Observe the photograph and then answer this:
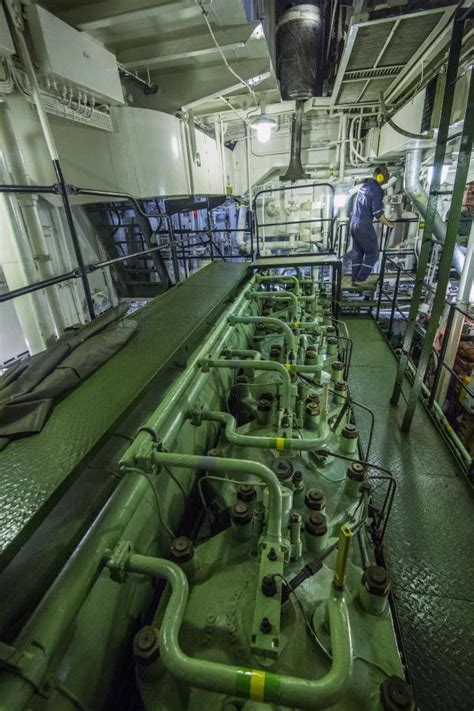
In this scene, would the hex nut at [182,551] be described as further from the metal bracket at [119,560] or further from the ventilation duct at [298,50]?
the ventilation duct at [298,50]

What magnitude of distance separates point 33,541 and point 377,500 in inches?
82.4

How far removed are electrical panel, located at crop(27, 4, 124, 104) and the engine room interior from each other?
0.02 m

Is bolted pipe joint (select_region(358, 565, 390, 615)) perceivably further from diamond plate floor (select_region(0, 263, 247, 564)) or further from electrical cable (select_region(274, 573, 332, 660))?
diamond plate floor (select_region(0, 263, 247, 564))

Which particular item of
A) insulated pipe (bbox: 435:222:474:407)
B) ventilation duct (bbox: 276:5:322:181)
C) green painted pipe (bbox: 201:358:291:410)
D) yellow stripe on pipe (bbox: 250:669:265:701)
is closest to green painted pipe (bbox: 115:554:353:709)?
yellow stripe on pipe (bbox: 250:669:265:701)

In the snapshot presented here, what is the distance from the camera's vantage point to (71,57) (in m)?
2.42

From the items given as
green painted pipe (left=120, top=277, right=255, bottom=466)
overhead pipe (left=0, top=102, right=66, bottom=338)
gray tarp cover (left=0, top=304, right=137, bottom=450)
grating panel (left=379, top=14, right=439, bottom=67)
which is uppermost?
grating panel (left=379, top=14, right=439, bottom=67)

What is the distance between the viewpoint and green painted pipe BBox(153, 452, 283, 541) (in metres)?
0.98

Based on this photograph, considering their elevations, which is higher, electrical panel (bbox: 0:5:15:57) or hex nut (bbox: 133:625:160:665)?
electrical panel (bbox: 0:5:15:57)

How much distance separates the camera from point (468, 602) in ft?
5.35

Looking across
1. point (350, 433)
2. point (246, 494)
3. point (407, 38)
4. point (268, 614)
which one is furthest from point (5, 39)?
point (407, 38)

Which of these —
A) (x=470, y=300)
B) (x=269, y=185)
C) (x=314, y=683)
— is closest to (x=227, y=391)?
(x=314, y=683)

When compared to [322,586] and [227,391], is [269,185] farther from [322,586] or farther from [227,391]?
[322,586]

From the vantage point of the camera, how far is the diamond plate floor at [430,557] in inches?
55.4

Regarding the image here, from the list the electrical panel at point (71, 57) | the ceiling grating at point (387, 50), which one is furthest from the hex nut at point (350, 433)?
the ceiling grating at point (387, 50)
